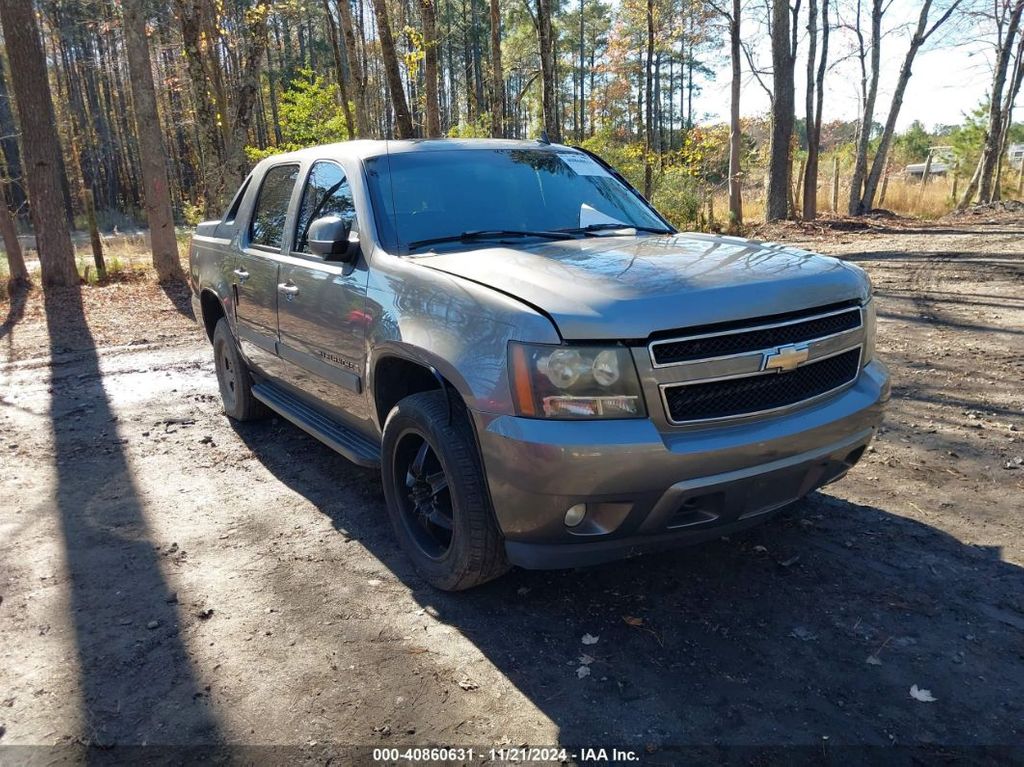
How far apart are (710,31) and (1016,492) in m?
22.4

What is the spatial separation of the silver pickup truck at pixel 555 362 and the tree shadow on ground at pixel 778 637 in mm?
385

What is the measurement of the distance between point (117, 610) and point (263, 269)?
7.41 feet

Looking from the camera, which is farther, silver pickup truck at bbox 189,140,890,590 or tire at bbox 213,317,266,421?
tire at bbox 213,317,266,421

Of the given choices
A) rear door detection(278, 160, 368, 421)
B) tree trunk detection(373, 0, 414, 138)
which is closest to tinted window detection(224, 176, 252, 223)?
rear door detection(278, 160, 368, 421)

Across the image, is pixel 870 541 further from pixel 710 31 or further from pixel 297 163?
pixel 710 31

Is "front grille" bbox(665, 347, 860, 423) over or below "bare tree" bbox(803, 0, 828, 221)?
below

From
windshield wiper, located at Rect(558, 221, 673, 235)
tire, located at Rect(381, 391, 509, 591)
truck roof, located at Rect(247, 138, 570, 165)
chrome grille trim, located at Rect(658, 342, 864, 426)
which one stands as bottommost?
tire, located at Rect(381, 391, 509, 591)

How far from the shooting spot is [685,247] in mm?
3398

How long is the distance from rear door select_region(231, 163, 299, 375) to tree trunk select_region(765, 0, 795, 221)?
53.4ft

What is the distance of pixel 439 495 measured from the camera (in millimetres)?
3283

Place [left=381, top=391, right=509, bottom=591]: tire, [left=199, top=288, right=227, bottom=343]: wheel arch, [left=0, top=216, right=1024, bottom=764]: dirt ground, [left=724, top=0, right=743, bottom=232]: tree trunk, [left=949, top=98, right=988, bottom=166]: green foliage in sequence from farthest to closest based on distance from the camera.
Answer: [left=949, top=98, right=988, bottom=166]: green foliage, [left=724, top=0, right=743, bottom=232]: tree trunk, [left=199, top=288, right=227, bottom=343]: wheel arch, [left=381, top=391, right=509, bottom=591]: tire, [left=0, top=216, right=1024, bottom=764]: dirt ground

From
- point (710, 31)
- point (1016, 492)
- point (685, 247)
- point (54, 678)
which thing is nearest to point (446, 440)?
point (685, 247)

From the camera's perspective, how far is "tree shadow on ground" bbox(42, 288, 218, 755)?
2.49m

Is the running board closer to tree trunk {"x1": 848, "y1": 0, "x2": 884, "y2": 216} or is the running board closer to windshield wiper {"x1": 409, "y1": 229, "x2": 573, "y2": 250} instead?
windshield wiper {"x1": 409, "y1": 229, "x2": 573, "y2": 250}
